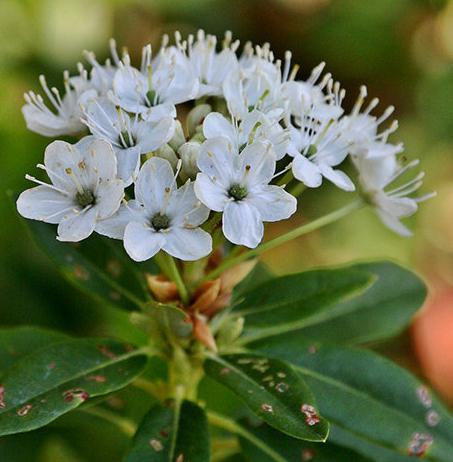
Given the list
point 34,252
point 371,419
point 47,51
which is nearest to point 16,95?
point 47,51

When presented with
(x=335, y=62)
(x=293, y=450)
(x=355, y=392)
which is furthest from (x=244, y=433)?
(x=335, y=62)

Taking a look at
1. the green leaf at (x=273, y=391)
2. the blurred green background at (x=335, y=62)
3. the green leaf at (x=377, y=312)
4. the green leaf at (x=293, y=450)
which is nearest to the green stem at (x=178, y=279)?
the green leaf at (x=273, y=391)

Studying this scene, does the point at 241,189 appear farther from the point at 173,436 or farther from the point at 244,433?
the point at 244,433

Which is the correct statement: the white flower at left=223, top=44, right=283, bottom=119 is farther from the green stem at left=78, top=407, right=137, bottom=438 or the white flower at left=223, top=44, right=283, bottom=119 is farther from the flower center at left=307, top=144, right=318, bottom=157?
A: the green stem at left=78, top=407, right=137, bottom=438

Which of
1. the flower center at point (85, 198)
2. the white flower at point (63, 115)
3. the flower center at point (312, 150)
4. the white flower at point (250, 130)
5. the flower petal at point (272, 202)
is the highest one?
the flower center at point (312, 150)

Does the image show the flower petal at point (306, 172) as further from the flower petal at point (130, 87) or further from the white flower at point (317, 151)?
the flower petal at point (130, 87)
